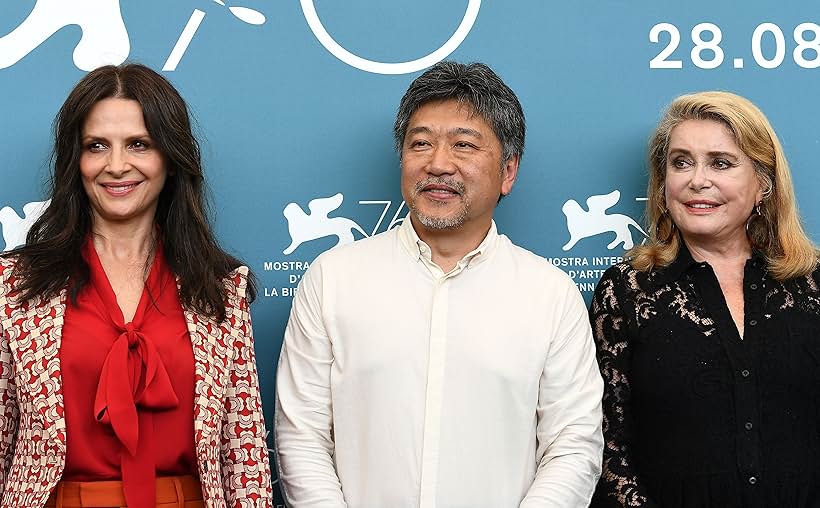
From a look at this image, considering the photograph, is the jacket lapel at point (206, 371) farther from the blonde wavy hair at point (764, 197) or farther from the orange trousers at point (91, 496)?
the blonde wavy hair at point (764, 197)

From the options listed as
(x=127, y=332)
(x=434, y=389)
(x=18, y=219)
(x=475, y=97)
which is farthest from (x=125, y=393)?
(x=475, y=97)

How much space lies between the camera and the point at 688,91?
116 inches

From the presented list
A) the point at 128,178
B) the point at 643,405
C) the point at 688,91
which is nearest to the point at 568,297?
the point at 643,405

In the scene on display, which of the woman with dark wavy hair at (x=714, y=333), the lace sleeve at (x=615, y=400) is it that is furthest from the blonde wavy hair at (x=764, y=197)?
the lace sleeve at (x=615, y=400)

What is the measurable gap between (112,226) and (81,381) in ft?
1.18

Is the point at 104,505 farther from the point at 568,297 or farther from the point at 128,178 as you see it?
the point at 568,297

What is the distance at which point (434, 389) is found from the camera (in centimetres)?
244

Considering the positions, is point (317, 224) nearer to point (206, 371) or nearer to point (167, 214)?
point (167, 214)

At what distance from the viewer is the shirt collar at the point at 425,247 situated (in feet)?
8.36

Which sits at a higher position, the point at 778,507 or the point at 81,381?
the point at 81,381

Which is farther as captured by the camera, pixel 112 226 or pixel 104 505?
pixel 112 226

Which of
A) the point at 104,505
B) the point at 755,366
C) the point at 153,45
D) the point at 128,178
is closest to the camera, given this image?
the point at 104,505

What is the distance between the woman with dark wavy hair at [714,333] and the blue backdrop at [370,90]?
21 cm

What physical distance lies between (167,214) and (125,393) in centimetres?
45
